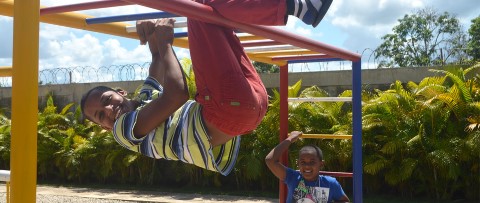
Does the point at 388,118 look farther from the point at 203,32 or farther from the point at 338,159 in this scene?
the point at 203,32

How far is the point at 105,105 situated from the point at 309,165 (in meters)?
1.62

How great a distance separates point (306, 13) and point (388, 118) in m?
6.23

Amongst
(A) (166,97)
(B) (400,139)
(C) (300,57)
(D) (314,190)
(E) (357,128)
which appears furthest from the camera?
(B) (400,139)

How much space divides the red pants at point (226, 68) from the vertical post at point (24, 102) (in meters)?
0.80

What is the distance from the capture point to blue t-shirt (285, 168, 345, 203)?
376 centimetres

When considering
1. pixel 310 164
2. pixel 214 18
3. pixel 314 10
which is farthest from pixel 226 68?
pixel 310 164

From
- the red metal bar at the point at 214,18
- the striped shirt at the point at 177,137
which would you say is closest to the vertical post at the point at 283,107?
the red metal bar at the point at 214,18

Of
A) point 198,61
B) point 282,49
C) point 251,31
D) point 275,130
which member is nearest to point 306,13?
point 251,31

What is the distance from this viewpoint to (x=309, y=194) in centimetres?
378

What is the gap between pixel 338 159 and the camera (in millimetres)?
8688

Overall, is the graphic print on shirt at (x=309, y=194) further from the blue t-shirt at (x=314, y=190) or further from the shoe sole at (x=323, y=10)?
the shoe sole at (x=323, y=10)

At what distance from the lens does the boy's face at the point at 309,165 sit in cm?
382

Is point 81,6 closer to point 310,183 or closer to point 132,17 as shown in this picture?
point 132,17

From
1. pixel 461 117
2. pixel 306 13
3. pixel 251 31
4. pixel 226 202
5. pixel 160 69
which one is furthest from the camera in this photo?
pixel 226 202
